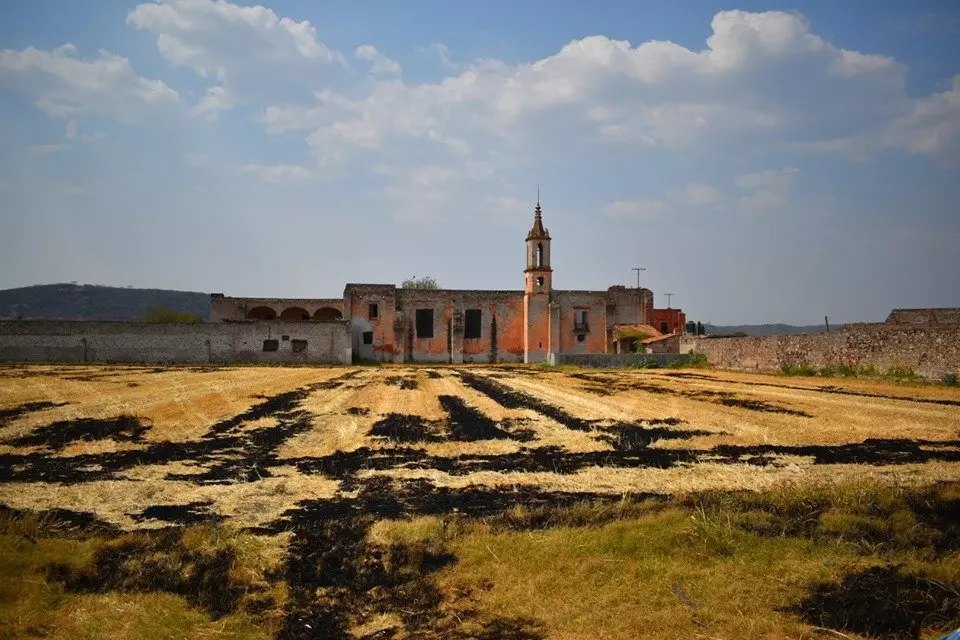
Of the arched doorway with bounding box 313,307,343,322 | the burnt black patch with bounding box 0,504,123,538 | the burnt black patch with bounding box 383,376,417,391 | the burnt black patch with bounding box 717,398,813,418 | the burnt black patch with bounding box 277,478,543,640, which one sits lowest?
the burnt black patch with bounding box 277,478,543,640

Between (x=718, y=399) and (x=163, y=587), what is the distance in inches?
700

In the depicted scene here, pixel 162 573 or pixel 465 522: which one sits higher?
pixel 465 522

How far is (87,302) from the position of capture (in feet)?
347

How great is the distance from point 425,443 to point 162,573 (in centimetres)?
668

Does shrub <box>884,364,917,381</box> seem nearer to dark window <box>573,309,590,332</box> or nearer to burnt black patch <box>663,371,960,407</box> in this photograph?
burnt black patch <box>663,371,960,407</box>

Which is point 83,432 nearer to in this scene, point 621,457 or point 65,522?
point 65,522

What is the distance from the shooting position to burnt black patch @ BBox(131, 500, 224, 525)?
23.8 ft

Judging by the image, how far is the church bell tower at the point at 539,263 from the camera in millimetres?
49125

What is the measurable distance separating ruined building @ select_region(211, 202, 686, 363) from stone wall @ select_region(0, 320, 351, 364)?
442cm

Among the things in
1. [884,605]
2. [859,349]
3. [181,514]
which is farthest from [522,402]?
[859,349]

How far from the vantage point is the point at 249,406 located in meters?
17.6

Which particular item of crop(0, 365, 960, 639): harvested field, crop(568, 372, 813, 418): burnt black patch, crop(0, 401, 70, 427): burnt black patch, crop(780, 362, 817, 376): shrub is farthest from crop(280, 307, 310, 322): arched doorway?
crop(0, 365, 960, 639): harvested field

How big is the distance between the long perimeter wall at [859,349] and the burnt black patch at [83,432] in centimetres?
2649

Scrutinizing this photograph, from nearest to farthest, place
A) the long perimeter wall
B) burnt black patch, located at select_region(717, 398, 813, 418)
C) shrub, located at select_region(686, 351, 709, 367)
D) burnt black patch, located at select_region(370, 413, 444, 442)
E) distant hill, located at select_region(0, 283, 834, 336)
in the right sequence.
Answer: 1. burnt black patch, located at select_region(370, 413, 444, 442)
2. burnt black patch, located at select_region(717, 398, 813, 418)
3. the long perimeter wall
4. shrub, located at select_region(686, 351, 709, 367)
5. distant hill, located at select_region(0, 283, 834, 336)
